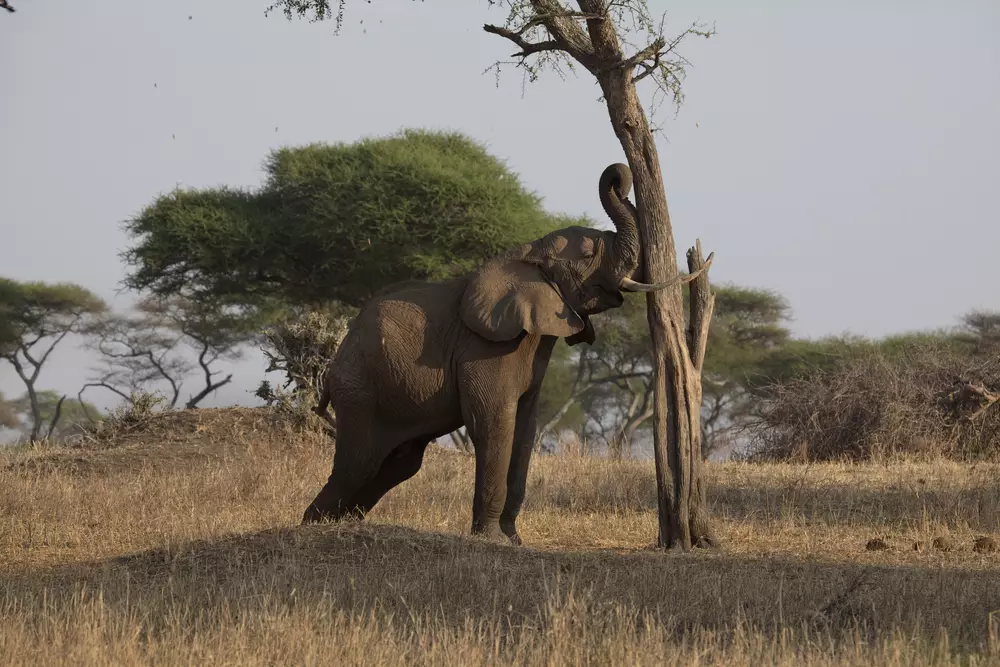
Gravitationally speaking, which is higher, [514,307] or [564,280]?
[564,280]

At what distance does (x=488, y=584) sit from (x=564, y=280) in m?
3.75

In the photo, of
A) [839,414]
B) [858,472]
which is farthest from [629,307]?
[858,472]

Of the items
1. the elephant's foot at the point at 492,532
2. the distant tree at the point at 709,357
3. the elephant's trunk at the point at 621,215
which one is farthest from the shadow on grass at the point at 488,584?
the distant tree at the point at 709,357

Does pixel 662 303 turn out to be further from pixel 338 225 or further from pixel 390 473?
pixel 338 225

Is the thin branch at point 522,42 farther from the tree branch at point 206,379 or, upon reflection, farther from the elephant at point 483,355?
the tree branch at point 206,379

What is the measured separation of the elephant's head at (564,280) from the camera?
11.9m

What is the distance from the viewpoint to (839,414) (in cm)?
2391

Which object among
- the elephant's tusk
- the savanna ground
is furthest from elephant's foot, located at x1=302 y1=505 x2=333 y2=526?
the elephant's tusk

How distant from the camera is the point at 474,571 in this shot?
962 cm

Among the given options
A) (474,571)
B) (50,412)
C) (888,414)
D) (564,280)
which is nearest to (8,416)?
(50,412)

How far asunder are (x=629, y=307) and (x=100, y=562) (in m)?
26.8

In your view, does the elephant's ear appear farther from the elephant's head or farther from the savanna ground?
the savanna ground

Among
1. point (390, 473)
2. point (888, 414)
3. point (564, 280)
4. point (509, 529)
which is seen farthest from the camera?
point (888, 414)

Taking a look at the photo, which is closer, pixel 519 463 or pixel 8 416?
pixel 519 463
